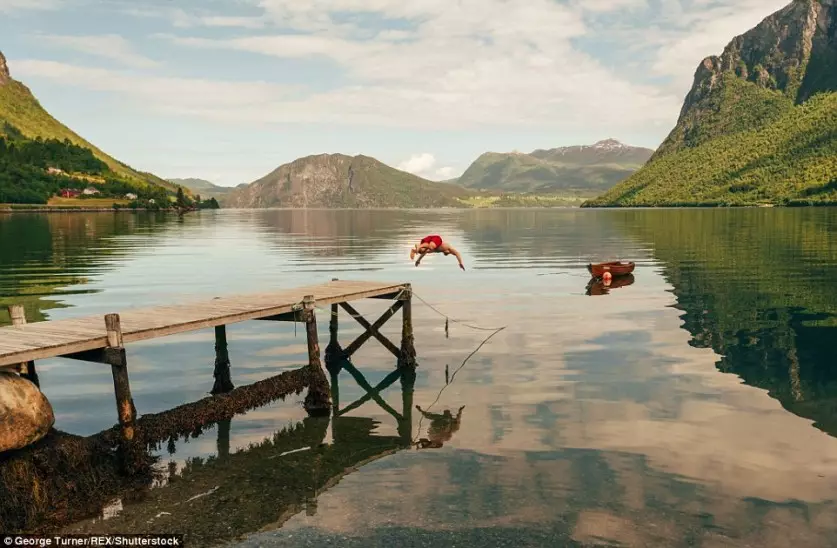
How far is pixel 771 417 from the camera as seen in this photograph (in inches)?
810

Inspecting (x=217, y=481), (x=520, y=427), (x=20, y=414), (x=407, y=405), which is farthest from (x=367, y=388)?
(x=20, y=414)

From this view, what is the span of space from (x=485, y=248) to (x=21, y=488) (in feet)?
266

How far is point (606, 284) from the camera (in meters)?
52.4

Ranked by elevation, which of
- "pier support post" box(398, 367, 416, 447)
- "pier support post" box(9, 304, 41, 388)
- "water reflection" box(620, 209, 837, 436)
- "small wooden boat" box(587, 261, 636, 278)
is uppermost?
"pier support post" box(9, 304, 41, 388)

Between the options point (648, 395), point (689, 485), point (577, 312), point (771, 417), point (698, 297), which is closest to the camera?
point (689, 485)

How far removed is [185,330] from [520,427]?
9951mm

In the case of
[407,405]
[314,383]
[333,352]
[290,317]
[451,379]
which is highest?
[290,317]

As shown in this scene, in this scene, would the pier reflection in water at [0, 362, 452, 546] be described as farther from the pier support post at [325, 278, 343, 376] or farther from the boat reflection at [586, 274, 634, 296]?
the boat reflection at [586, 274, 634, 296]

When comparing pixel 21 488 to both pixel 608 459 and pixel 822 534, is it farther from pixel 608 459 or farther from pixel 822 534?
pixel 822 534

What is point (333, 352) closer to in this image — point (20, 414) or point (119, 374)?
point (119, 374)

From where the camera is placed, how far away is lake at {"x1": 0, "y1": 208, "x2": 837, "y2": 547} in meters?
14.0

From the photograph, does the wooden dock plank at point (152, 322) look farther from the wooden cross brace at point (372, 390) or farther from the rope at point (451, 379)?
the rope at point (451, 379)

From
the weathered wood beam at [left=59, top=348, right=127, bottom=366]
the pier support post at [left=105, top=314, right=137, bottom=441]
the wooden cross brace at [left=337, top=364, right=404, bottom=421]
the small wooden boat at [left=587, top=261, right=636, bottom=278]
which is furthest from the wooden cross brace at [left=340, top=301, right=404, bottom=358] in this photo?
the small wooden boat at [left=587, top=261, right=636, bottom=278]

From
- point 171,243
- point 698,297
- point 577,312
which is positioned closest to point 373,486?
point 577,312
